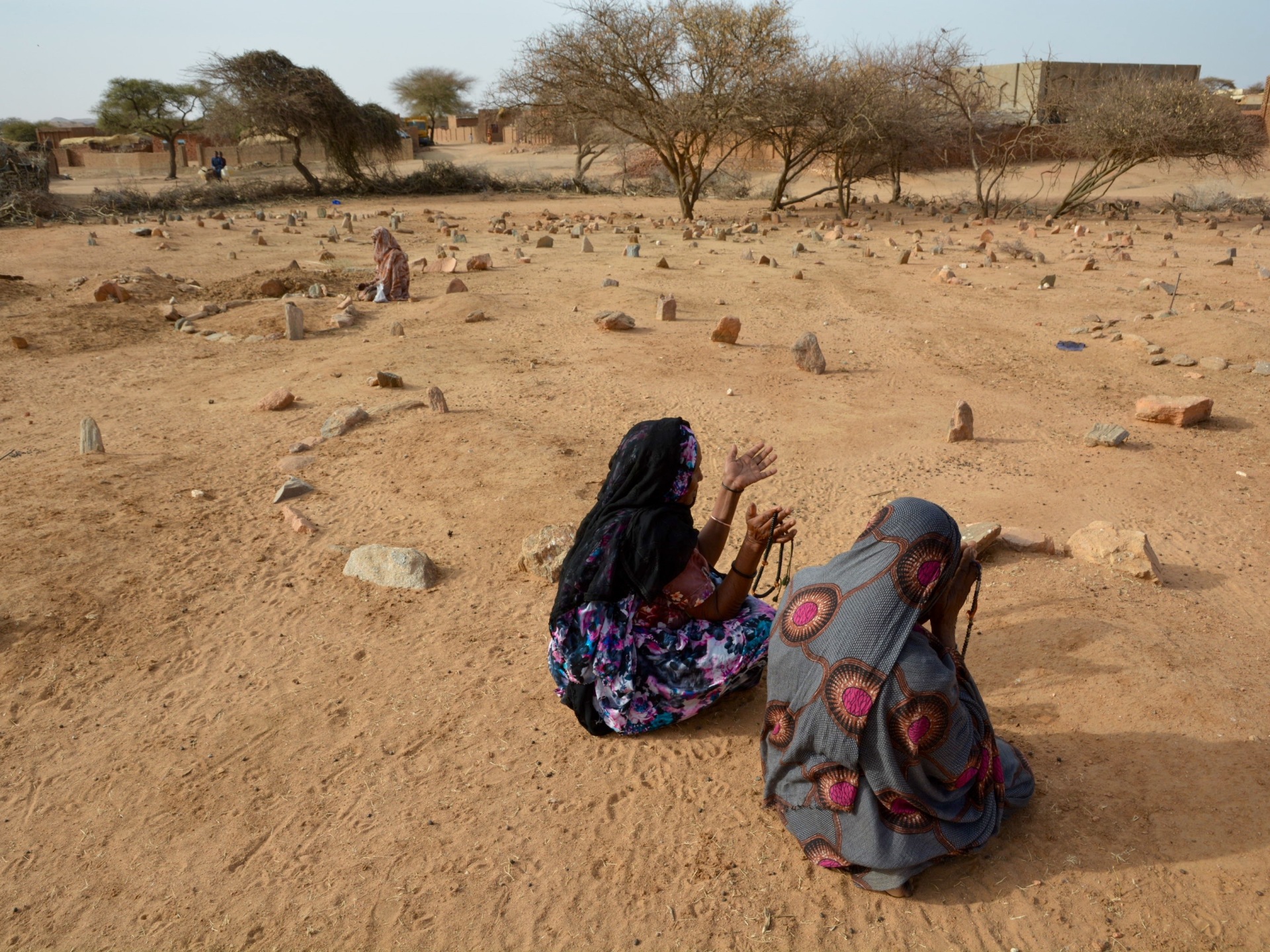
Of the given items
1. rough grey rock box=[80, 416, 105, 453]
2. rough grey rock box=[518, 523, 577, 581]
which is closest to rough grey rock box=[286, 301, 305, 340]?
rough grey rock box=[80, 416, 105, 453]

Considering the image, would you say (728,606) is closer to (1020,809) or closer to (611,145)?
(1020,809)

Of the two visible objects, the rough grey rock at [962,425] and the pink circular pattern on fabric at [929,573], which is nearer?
the pink circular pattern on fabric at [929,573]

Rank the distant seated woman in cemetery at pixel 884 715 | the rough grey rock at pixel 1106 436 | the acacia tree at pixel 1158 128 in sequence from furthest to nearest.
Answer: the acacia tree at pixel 1158 128
the rough grey rock at pixel 1106 436
the distant seated woman in cemetery at pixel 884 715

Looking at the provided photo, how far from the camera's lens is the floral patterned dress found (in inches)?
117

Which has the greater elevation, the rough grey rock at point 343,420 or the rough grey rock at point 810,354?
the rough grey rock at point 810,354

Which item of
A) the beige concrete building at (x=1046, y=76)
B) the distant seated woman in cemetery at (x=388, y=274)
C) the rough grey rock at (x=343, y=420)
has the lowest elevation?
the rough grey rock at (x=343, y=420)

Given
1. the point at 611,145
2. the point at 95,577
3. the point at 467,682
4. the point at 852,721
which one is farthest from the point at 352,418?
the point at 611,145

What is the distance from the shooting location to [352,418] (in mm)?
6086

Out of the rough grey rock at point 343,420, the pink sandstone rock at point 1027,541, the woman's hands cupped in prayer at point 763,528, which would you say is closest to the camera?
the woman's hands cupped in prayer at point 763,528

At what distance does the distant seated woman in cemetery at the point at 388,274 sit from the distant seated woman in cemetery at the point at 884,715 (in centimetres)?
854

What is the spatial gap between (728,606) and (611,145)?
28560 millimetres

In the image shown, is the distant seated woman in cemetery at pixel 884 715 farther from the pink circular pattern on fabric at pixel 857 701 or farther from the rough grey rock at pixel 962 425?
the rough grey rock at pixel 962 425

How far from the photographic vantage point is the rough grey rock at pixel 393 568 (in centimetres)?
431

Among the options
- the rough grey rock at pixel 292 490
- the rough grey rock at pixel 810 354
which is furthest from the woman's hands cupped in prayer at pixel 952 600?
the rough grey rock at pixel 810 354
